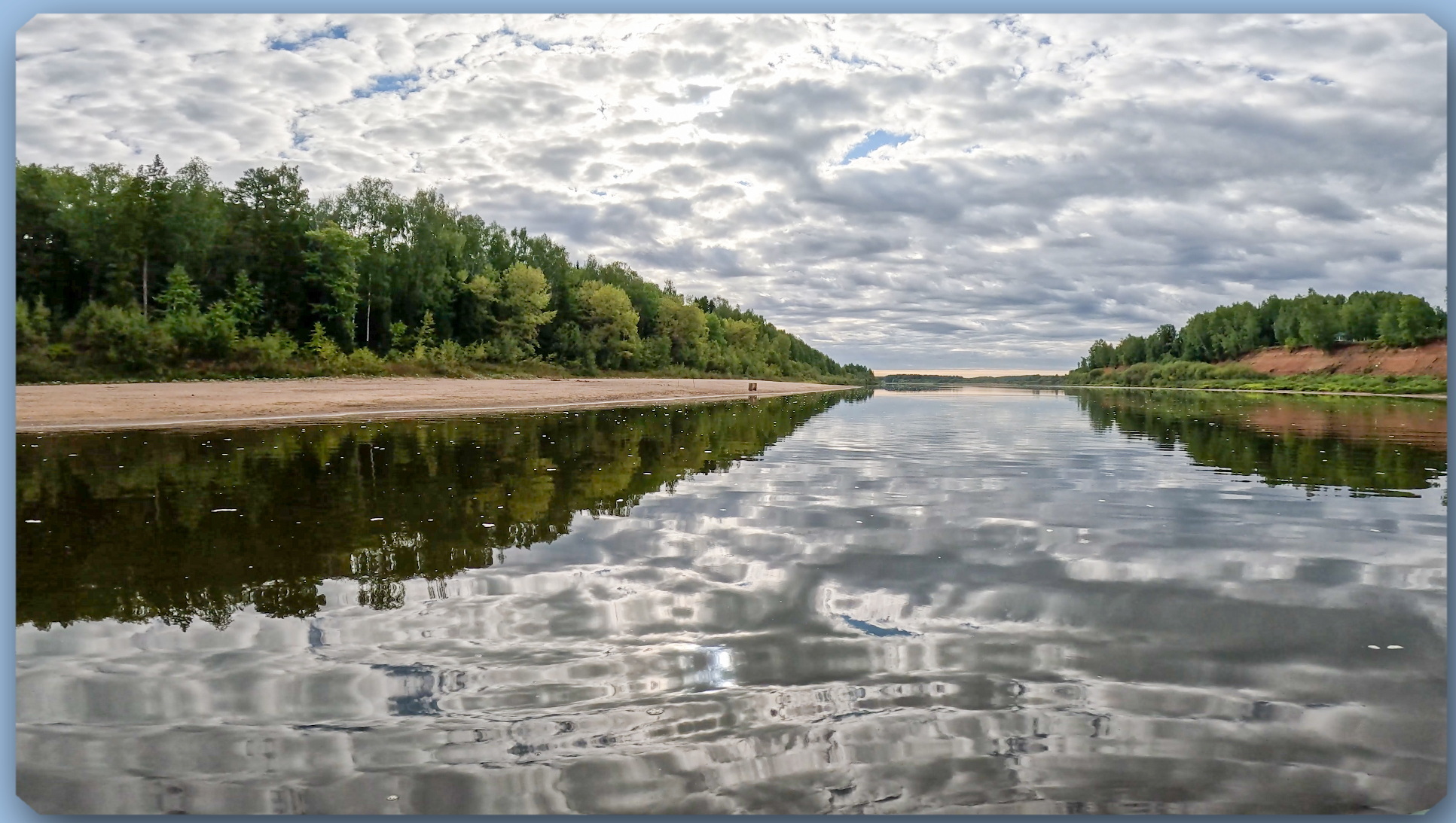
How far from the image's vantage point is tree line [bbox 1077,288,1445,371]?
27.4m

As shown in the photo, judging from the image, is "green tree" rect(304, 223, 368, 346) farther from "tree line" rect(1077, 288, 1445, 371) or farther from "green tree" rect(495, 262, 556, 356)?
"tree line" rect(1077, 288, 1445, 371)

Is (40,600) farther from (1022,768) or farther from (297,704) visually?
(1022,768)

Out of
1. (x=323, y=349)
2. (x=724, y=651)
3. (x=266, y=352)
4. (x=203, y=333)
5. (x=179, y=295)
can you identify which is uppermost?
(x=179, y=295)

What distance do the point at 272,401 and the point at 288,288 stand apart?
39399 millimetres

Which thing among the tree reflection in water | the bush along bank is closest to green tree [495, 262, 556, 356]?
the tree reflection in water

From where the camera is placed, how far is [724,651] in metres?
5.98

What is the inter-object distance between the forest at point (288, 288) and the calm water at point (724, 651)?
16.8 feet

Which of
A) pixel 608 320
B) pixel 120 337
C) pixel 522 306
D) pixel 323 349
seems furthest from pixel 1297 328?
pixel 120 337

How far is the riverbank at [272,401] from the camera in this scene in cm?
2794

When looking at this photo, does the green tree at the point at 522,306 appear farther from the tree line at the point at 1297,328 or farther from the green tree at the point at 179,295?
the tree line at the point at 1297,328

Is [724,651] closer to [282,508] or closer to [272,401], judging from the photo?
[282,508]

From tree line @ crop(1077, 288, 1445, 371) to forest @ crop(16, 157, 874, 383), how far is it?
3544 cm

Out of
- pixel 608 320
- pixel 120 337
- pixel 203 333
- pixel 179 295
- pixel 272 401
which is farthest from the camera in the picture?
pixel 608 320

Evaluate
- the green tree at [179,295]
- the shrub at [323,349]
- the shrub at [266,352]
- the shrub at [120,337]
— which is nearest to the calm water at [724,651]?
the shrub at [120,337]
